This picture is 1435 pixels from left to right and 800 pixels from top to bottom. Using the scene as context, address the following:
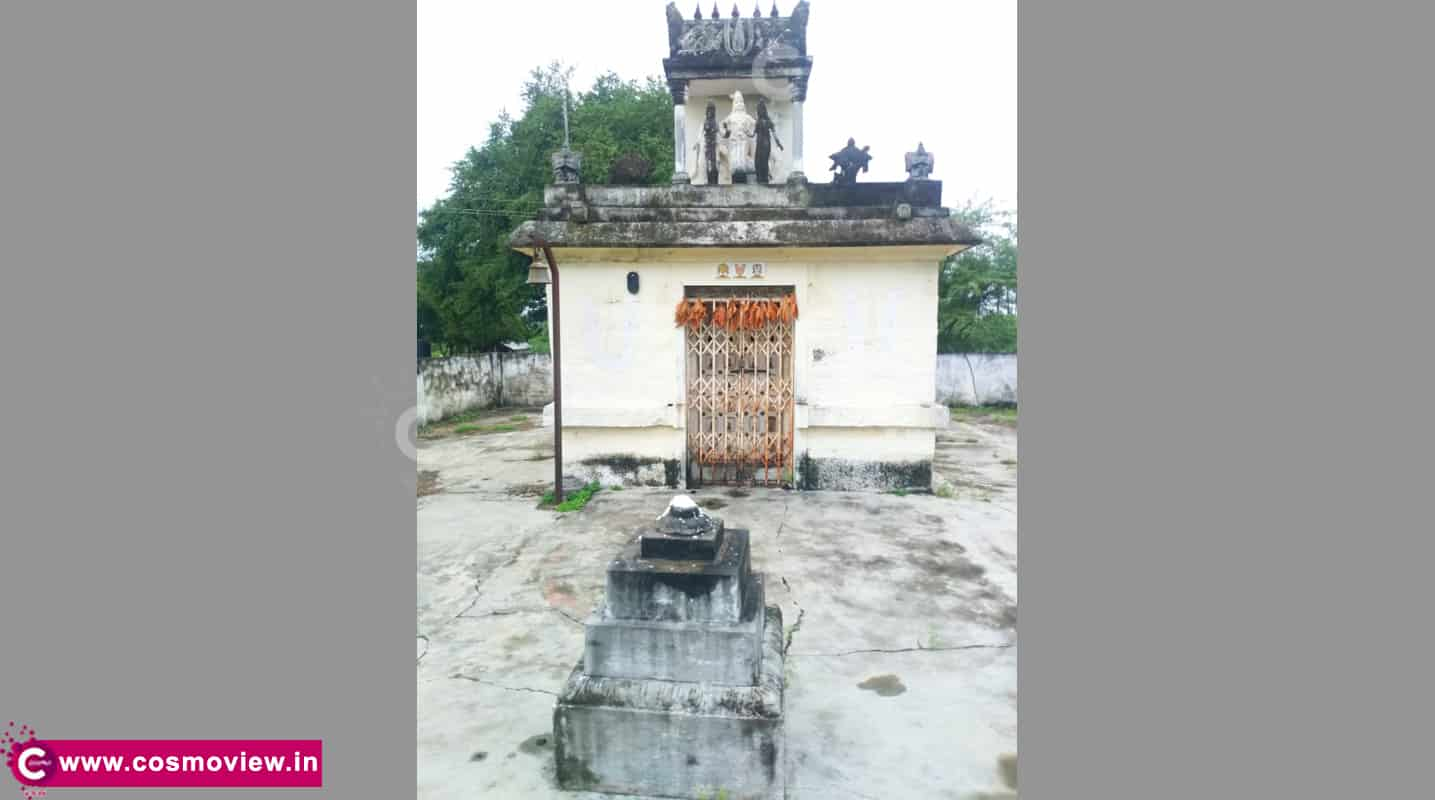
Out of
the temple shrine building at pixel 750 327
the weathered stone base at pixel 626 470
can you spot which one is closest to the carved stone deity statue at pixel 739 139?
the temple shrine building at pixel 750 327

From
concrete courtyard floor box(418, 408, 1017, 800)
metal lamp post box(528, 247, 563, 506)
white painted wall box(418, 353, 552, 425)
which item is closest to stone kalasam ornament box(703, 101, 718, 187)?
metal lamp post box(528, 247, 563, 506)

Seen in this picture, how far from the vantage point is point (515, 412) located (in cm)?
1700

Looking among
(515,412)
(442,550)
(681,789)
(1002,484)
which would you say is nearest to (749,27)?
(1002,484)

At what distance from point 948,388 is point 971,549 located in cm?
1313

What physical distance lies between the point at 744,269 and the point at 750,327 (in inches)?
24.6

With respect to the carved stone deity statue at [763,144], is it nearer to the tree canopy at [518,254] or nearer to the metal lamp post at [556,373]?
the metal lamp post at [556,373]

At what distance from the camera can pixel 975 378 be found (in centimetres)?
1822

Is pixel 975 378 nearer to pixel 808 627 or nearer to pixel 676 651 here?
pixel 808 627

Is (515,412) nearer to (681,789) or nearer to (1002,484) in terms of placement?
(1002,484)

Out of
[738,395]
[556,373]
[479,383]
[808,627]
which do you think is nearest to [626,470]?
[556,373]

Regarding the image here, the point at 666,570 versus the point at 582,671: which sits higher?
the point at 666,570

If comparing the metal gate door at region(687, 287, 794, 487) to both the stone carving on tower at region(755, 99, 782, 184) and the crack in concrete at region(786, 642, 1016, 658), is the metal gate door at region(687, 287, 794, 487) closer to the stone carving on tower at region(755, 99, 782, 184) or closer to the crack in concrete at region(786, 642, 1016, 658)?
the stone carving on tower at region(755, 99, 782, 184)

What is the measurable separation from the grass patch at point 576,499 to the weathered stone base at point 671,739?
175 inches

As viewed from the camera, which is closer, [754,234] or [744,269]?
[754,234]
